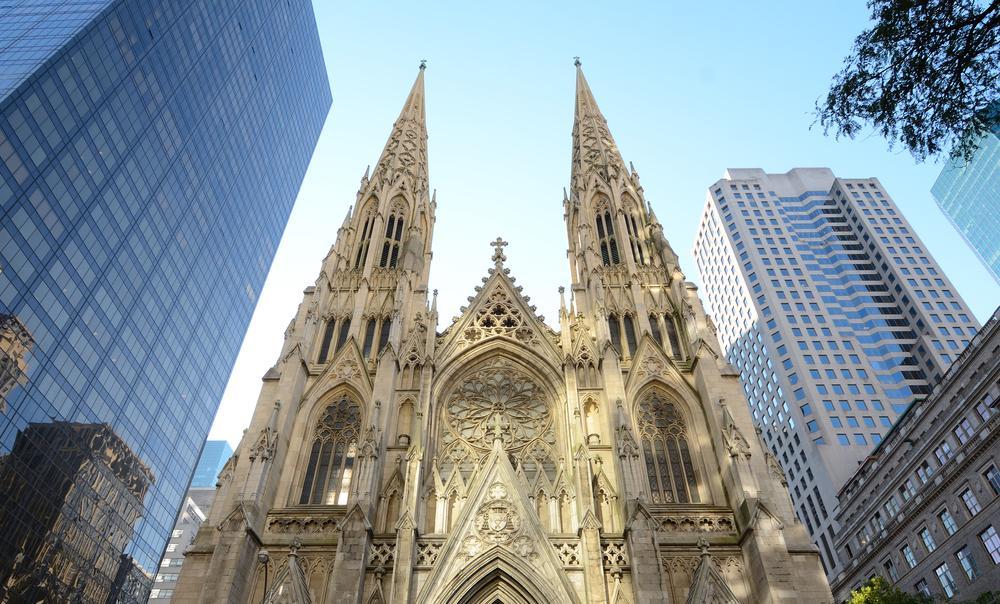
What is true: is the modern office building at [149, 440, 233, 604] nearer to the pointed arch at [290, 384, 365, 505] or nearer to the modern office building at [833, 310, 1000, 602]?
the pointed arch at [290, 384, 365, 505]

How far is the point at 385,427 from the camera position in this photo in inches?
880

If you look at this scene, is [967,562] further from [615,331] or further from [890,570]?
[615,331]

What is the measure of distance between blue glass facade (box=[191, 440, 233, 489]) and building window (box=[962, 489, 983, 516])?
113568 millimetres

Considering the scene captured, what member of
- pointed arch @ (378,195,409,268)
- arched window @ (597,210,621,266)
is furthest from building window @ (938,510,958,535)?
pointed arch @ (378,195,409,268)

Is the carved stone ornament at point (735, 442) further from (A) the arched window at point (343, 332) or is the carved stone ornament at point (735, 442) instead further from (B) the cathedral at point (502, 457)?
(A) the arched window at point (343, 332)

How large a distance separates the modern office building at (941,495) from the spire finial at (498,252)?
23.4 m

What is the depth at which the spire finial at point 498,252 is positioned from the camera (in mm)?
30656

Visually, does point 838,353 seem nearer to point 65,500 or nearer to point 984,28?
point 984,28

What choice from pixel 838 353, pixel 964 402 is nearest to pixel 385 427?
pixel 964 402

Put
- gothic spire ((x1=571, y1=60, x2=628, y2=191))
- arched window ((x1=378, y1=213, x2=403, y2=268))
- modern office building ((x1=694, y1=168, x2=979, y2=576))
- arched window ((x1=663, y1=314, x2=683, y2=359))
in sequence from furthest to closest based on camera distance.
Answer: modern office building ((x1=694, y1=168, x2=979, y2=576)), gothic spire ((x1=571, y1=60, x2=628, y2=191)), arched window ((x1=378, y1=213, x2=403, y2=268)), arched window ((x1=663, y1=314, x2=683, y2=359))

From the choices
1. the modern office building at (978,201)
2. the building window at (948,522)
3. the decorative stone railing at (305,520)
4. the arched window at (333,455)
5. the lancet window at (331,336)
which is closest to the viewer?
the decorative stone railing at (305,520)

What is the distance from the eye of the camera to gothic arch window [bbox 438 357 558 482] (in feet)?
77.2

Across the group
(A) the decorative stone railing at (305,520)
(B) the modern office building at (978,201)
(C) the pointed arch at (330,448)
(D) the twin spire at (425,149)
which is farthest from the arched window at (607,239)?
(B) the modern office building at (978,201)

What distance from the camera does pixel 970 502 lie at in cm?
2961
